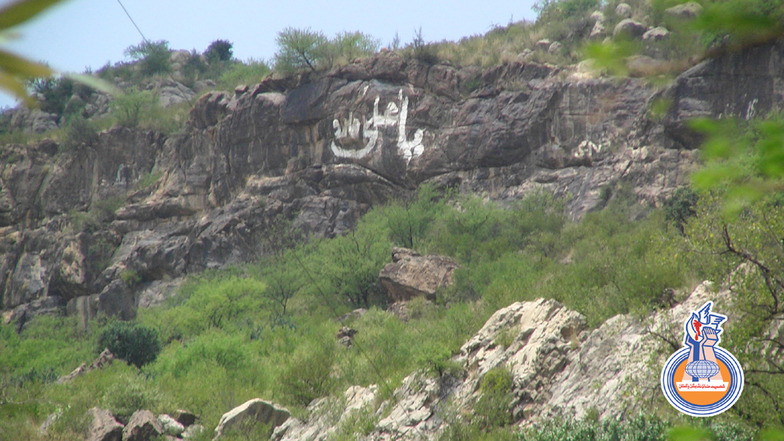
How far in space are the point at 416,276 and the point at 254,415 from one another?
37.9ft

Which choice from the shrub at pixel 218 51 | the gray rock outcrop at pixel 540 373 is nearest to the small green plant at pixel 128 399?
the gray rock outcrop at pixel 540 373

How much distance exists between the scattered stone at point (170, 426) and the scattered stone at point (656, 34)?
25789mm

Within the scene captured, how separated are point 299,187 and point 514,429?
2604 cm

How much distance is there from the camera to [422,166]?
1361 inches

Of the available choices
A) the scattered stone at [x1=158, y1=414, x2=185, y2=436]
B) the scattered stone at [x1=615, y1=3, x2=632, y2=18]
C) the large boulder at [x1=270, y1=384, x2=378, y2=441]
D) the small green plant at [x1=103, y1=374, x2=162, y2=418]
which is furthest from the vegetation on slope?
the scattered stone at [x1=615, y1=3, x2=632, y2=18]

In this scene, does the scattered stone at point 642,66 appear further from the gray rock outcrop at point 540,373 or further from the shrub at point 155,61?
the shrub at point 155,61

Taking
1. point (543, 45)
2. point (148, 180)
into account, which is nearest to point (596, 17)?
point (543, 45)

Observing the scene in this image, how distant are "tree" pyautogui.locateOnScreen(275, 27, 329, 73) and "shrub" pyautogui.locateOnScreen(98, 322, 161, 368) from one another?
60.3 ft

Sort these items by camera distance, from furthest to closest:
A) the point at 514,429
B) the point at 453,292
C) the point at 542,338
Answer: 1. the point at 453,292
2. the point at 542,338
3. the point at 514,429

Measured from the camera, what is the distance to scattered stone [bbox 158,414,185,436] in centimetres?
1603

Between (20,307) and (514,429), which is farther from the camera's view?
(20,307)

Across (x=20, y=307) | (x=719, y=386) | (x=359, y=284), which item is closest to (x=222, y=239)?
(x=359, y=284)

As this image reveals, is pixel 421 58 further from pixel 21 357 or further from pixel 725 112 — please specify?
pixel 21 357

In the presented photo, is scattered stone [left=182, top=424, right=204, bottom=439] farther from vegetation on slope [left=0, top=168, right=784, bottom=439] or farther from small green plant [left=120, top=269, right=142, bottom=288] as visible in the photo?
small green plant [left=120, top=269, right=142, bottom=288]
